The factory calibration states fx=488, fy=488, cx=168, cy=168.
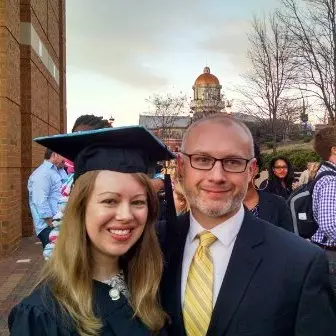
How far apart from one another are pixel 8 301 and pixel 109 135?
177 inches

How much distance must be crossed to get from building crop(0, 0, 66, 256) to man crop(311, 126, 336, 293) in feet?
18.1

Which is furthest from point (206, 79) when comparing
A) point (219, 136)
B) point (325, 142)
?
point (219, 136)

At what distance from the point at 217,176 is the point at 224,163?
7 cm

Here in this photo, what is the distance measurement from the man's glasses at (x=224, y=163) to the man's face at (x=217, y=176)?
1cm

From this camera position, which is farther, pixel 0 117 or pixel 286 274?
pixel 0 117

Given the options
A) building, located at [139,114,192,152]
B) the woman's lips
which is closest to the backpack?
the woman's lips

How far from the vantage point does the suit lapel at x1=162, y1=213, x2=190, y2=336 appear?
1.90 metres

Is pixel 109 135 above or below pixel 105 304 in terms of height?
above

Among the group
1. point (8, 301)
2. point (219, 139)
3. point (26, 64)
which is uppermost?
point (26, 64)

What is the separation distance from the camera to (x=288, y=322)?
179cm

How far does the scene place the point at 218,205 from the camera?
1923 millimetres

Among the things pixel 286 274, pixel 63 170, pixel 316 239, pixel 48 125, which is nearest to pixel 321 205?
pixel 316 239

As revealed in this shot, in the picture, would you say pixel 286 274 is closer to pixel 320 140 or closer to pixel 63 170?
pixel 320 140

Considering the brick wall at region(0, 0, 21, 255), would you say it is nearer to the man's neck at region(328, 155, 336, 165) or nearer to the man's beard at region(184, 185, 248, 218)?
the man's neck at region(328, 155, 336, 165)
